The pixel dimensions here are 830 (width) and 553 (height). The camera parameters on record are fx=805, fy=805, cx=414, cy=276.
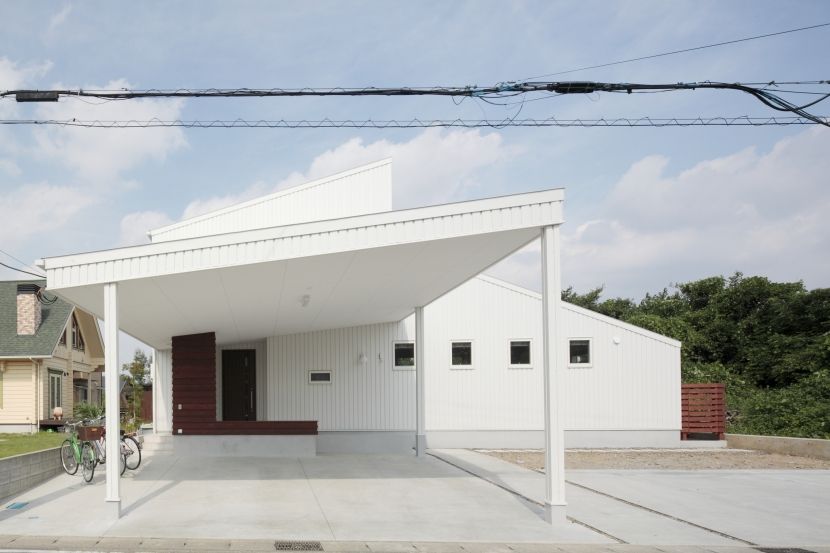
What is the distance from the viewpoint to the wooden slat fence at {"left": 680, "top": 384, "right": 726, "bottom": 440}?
61.8 ft

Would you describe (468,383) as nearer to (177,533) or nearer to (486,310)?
(486,310)

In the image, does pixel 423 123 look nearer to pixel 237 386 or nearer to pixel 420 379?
pixel 420 379

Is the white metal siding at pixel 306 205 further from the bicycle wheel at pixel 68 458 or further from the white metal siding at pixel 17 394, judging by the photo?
the white metal siding at pixel 17 394

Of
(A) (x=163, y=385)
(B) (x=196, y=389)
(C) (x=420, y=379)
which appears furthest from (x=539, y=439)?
(A) (x=163, y=385)

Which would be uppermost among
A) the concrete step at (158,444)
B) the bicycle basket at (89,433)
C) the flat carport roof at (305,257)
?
the flat carport roof at (305,257)

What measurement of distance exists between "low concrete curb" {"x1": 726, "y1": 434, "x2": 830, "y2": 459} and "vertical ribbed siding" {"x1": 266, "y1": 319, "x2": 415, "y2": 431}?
7719mm

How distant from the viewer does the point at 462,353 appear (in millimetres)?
18391

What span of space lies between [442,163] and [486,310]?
7.26 meters

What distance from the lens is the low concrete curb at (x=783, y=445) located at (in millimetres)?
16309

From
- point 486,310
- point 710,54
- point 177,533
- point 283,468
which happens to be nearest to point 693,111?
point 710,54

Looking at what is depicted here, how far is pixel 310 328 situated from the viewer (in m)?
17.1

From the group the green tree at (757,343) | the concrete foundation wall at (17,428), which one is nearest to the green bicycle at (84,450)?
the concrete foundation wall at (17,428)

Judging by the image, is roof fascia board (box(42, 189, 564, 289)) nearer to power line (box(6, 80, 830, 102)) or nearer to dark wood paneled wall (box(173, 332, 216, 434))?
power line (box(6, 80, 830, 102))

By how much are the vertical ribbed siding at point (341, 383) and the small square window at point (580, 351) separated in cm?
376
